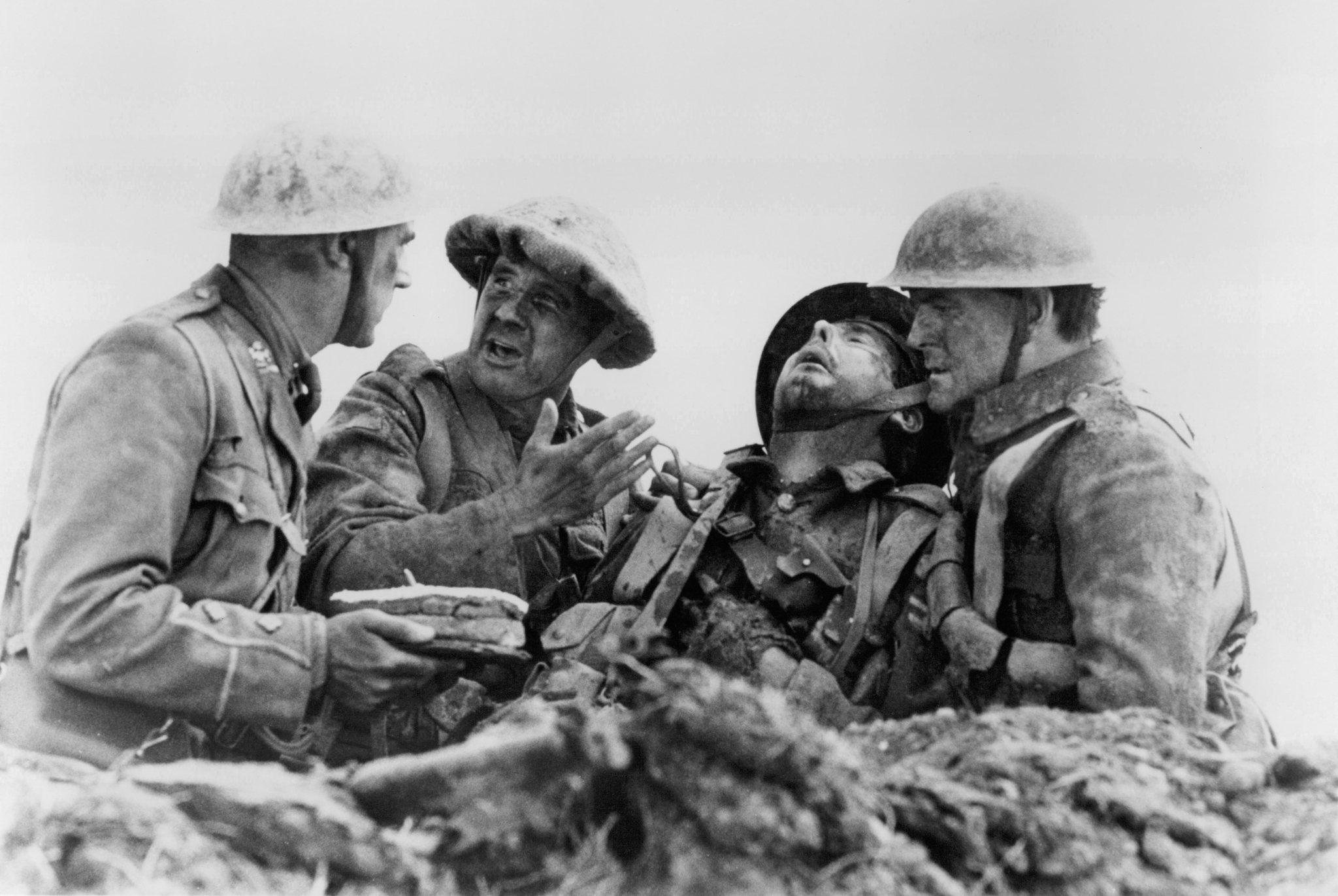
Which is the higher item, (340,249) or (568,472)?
(340,249)

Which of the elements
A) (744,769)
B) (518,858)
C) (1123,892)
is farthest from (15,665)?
(1123,892)

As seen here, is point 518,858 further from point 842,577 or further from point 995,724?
point 842,577

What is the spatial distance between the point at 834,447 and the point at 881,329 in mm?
744

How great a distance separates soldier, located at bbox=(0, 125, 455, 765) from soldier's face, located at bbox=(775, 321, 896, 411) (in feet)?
8.42

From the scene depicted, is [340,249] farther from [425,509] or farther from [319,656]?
[425,509]

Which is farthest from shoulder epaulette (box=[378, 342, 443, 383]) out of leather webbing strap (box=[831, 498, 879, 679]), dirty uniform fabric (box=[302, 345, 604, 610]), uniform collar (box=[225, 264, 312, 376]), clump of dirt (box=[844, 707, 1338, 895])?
clump of dirt (box=[844, 707, 1338, 895])

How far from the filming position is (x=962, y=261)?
28.2ft

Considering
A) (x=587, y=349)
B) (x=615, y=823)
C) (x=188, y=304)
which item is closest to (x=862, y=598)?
(x=587, y=349)

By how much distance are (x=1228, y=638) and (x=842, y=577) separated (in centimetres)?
185

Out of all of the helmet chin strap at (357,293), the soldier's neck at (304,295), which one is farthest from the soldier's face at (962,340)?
the soldier's neck at (304,295)

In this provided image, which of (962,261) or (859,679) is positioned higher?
(962,261)

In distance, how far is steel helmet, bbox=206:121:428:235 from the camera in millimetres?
7699

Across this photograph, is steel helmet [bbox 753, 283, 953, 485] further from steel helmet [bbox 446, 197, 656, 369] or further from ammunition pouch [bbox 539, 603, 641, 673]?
ammunition pouch [bbox 539, 603, 641, 673]

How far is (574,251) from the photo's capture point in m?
9.62
